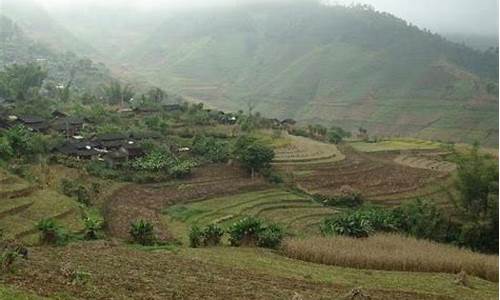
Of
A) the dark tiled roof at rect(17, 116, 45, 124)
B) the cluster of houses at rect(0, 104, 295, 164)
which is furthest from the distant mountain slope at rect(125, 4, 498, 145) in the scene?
the dark tiled roof at rect(17, 116, 45, 124)

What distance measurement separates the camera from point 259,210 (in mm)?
35094

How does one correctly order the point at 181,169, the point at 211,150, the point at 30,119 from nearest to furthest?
the point at 181,169, the point at 211,150, the point at 30,119

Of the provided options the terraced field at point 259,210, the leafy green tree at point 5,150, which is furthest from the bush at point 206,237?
the leafy green tree at point 5,150

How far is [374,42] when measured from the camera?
14362 cm

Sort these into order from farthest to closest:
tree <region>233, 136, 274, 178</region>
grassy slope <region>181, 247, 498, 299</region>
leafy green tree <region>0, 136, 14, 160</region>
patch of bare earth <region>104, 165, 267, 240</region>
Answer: tree <region>233, 136, 274, 178</region>
leafy green tree <region>0, 136, 14, 160</region>
patch of bare earth <region>104, 165, 267, 240</region>
grassy slope <region>181, 247, 498, 299</region>

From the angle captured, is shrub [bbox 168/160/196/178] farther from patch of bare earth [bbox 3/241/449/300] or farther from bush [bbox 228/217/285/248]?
patch of bare earth [bbox 3/241/449/300]

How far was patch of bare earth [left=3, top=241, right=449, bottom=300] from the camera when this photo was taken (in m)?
12.7

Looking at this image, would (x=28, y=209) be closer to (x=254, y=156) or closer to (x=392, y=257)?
(x=392, y=257)

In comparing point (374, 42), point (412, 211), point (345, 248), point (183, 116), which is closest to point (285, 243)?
point (345, 248)

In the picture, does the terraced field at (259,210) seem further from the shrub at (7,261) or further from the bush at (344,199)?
the shrub at (7,261)

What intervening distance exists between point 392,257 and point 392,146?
37.1 m

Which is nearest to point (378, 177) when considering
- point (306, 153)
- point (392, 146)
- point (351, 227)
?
point (306, 153)

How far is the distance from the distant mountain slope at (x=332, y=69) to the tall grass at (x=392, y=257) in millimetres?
59101

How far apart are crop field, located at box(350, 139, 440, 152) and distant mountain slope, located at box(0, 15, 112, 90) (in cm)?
5050
